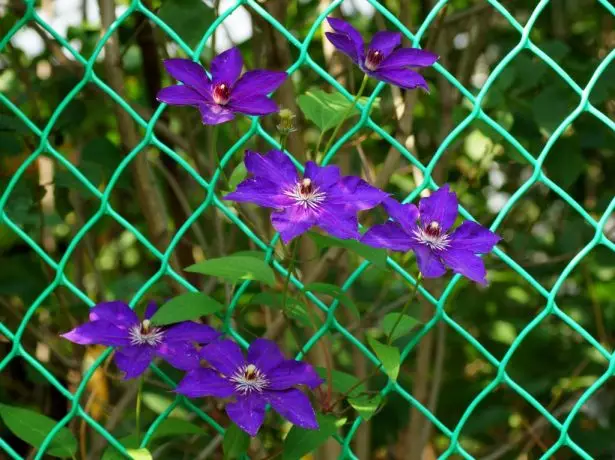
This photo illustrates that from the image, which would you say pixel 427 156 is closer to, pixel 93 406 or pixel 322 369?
pixel 93 406

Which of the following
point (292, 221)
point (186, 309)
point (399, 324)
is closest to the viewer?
point (292, 221)

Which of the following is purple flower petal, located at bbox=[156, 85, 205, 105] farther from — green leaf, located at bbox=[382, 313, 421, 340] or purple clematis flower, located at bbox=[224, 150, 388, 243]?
green leaf, located at bbox=[382, 313, 421, 340]

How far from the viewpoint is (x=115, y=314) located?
4.58 feet

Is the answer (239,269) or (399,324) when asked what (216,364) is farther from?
(399,324)

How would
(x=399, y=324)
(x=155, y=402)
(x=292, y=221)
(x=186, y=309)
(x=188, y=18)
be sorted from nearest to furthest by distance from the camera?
(x=292, y=221)
(x=186, y=309)
(x=399, y=324)
(x=188, y=18)
(x=155, y=402)

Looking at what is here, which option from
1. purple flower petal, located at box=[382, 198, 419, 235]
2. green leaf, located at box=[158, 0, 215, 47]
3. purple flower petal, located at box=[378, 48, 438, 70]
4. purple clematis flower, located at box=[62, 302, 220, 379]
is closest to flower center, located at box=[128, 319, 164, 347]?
purple clematis flower, located at box=[62, 302, 220, 379]

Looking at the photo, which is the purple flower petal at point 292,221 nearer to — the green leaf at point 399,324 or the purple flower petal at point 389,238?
the purple flower petal at point 389,238

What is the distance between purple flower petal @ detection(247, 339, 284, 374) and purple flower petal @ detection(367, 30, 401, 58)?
0.39 meters

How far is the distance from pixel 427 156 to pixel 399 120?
2.21ft

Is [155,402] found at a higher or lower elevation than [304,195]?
lower

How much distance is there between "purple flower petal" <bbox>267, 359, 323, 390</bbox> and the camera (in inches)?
54.1

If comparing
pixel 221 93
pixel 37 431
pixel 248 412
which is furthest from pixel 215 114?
pixel 37 431

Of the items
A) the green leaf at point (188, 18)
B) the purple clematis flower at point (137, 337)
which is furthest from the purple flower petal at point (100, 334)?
the green leaf at point (188, 18)

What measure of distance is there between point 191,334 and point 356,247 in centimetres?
23
